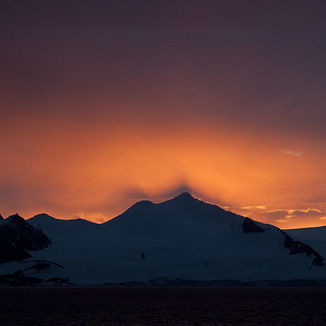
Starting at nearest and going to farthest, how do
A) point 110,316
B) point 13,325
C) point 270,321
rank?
point 13,325 → point 270,321 → point 110,316

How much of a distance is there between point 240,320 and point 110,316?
64.4 ft

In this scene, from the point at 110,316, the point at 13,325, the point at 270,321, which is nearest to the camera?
the point at 13,325

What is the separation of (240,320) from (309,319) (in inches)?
422

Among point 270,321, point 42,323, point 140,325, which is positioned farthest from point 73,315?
point 270,321

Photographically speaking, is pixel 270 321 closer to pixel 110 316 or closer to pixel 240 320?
pixel 240 320

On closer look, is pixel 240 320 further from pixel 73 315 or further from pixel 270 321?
pixel 73 315

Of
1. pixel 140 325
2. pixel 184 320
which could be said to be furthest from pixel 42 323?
pixel 184 320

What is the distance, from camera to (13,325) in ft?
244

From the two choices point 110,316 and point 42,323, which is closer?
point 42,323

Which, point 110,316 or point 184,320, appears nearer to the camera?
point 184,320

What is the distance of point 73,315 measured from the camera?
304ft

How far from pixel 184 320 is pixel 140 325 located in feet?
34.9

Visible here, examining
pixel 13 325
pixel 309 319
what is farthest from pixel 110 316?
pixel 309 319

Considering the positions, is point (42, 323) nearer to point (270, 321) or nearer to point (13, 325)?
point (13, 325)
